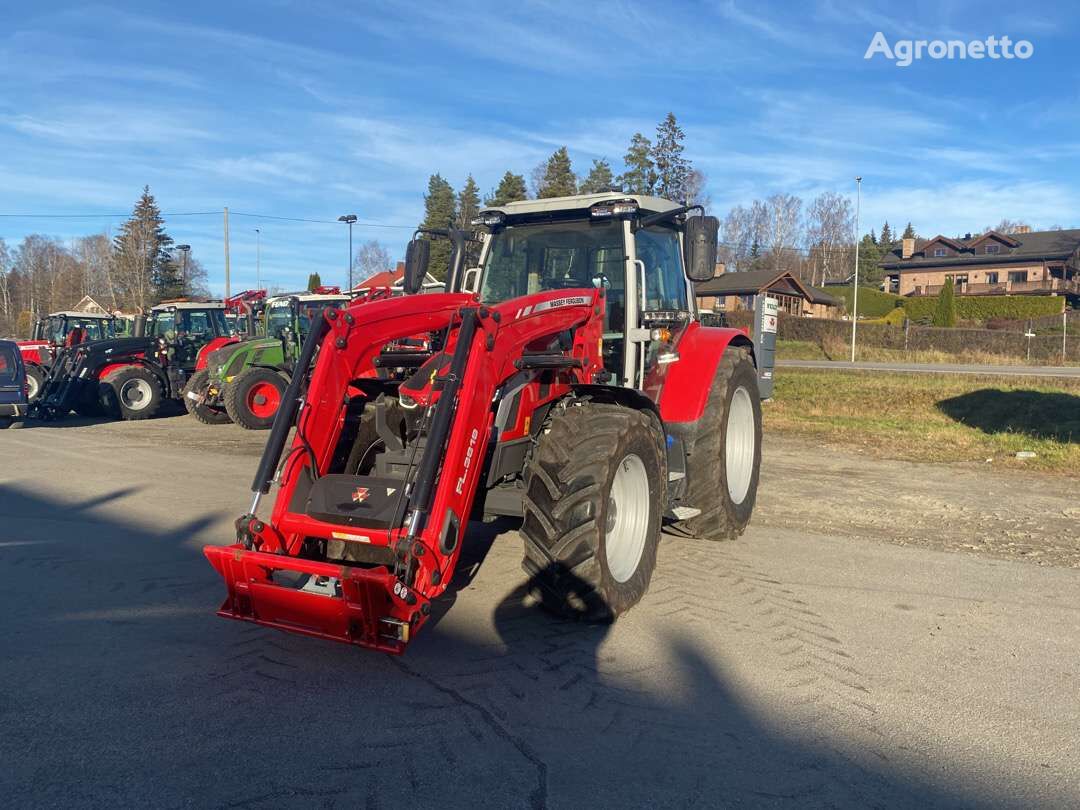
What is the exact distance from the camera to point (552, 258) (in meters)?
6.20

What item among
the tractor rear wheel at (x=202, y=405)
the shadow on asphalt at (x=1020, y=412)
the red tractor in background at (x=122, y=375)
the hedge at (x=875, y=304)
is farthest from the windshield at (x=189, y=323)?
the hedge at (x=875, y=304)

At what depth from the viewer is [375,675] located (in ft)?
13.2

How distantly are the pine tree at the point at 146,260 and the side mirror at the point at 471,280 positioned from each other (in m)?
57.6

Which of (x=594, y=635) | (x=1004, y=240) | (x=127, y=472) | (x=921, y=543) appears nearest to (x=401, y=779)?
(x=594, y=635)

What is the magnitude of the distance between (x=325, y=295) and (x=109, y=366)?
4331 mm

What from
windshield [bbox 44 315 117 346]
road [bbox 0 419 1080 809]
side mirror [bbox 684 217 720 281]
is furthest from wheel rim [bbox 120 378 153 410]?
side mirror [bbox 684 217 720 281]

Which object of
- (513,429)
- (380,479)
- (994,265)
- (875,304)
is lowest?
(380,479)

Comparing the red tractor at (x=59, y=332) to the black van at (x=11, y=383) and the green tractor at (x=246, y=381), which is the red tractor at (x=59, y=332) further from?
the green tractor at (x=246, y=381)

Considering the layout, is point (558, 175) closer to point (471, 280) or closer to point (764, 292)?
point (764, 292)

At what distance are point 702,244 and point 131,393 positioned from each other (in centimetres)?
1385

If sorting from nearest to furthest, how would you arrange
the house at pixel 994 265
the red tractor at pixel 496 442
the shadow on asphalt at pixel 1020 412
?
the red tractor at pixel 496 442 → the shadow on asphalt at pixel 1020 412 → the house at pixel 994 265

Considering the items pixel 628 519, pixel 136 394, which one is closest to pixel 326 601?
pixel 628 519

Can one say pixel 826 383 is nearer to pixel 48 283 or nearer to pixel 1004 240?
pixel 1004 240

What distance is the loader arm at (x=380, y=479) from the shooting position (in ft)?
12.3
